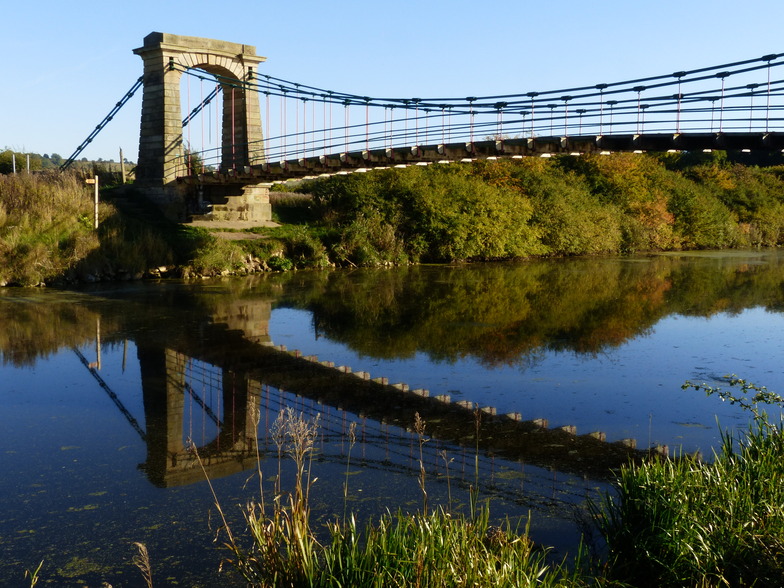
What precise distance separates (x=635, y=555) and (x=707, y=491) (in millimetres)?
547

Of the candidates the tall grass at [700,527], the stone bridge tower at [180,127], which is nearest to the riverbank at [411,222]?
the stone bridge tower at [180,127]

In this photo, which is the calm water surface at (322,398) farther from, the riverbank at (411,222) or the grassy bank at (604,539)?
the riverbank at (411,222)

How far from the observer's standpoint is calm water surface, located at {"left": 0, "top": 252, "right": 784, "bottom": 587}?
217 inches

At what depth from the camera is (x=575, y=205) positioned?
115 ft

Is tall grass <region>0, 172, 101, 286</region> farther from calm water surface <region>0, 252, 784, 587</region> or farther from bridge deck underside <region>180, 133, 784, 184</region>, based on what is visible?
bridge deck underside <region>180, 133, 784, 184</region>

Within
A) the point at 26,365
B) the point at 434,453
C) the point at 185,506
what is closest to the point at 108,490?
the point at 185,506

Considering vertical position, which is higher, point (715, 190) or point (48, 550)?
point (715, 190)

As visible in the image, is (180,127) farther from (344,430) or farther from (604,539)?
(604,539)

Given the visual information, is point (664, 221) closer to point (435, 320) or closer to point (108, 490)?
point (435, 320)

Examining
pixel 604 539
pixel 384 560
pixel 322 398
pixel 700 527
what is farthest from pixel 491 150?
pixel 384 560

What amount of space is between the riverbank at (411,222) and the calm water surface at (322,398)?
9.89 ft

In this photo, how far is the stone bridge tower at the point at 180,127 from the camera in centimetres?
2536

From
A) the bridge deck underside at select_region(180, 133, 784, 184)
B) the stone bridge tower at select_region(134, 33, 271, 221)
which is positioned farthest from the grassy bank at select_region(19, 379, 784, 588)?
the stone bridge tower at select_region(134, 33, 271, 221)

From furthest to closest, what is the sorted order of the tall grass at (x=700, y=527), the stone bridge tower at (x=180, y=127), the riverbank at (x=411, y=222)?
the stone bridge tower at (x=180, y=127)
the riverbank at (x=411, y=222)
the tall grass at (x=700, y=527)
